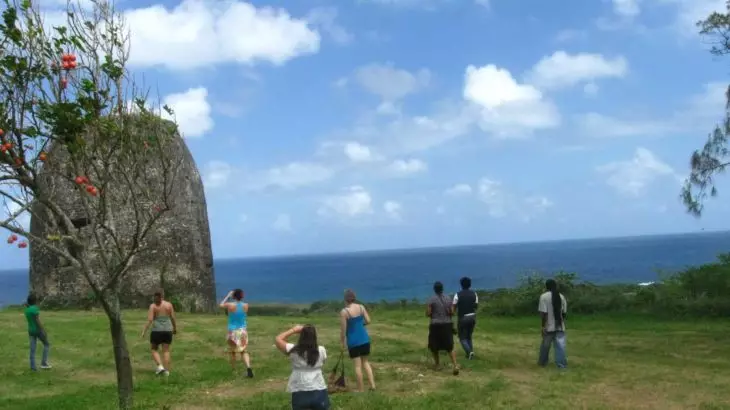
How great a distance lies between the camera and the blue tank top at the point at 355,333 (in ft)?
41.1

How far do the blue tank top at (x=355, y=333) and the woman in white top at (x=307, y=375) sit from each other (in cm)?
337

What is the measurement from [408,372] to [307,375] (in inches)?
242

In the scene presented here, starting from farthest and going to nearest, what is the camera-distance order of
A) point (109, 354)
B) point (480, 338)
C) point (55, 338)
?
point (480, 338) → point (55, 338) → point (109, 354)

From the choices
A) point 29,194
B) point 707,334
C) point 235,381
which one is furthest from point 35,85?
point 707,334

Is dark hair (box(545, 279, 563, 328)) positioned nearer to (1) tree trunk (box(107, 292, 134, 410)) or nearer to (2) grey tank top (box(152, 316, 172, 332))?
(2) grey tank top (box(152, 316, 172, 332))

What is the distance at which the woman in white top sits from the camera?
9.01 metres

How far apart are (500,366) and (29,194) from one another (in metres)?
9.99

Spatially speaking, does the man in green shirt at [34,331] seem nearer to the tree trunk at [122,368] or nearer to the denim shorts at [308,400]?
the tree trunk at [122,368]

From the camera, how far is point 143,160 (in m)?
11.1

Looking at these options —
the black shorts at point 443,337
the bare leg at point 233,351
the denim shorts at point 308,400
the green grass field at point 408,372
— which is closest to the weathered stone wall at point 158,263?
the green grass field at point 408,372

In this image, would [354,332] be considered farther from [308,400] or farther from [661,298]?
[661,298]

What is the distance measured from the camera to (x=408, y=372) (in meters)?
14.9

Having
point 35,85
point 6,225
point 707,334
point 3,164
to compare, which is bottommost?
point 707,334

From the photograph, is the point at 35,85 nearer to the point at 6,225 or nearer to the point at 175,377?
the point at 6,225
